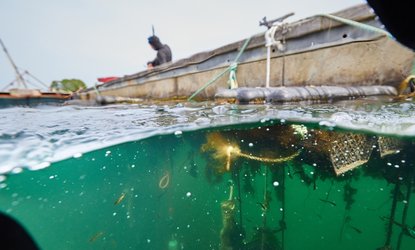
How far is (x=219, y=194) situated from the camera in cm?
520

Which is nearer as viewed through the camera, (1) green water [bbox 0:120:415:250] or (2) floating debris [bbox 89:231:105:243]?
(1) green water [bbox 0:120:415:250]

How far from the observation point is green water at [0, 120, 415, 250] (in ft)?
12.2

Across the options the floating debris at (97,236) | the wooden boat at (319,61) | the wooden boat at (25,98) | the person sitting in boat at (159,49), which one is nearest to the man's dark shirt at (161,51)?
the person sitting in boat at (159,49)

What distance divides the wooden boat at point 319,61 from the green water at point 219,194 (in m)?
1.38

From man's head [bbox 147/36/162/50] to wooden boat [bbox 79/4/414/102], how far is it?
654 cm

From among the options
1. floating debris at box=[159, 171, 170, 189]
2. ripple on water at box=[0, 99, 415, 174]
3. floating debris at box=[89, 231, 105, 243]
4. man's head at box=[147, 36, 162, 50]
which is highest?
man's head at box=[147, 36, 162, 50]

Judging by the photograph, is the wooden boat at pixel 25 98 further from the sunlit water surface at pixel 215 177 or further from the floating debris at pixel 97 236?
the floating debris at pixel 97 236

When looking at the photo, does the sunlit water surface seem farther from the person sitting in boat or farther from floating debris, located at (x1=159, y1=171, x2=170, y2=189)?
the person sitting in boat

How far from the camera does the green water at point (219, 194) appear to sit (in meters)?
3.72

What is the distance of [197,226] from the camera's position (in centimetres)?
483

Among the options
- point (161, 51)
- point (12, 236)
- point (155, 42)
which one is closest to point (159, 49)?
point (161, 51)

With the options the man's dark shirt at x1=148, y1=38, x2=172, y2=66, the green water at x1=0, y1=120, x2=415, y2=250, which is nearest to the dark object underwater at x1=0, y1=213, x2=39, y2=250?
the green water at x1=0, y1=120, x2=415, y2=250

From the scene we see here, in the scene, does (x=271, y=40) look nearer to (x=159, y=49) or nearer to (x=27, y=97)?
(x=159, y=49)

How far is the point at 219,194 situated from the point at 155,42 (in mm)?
12062
